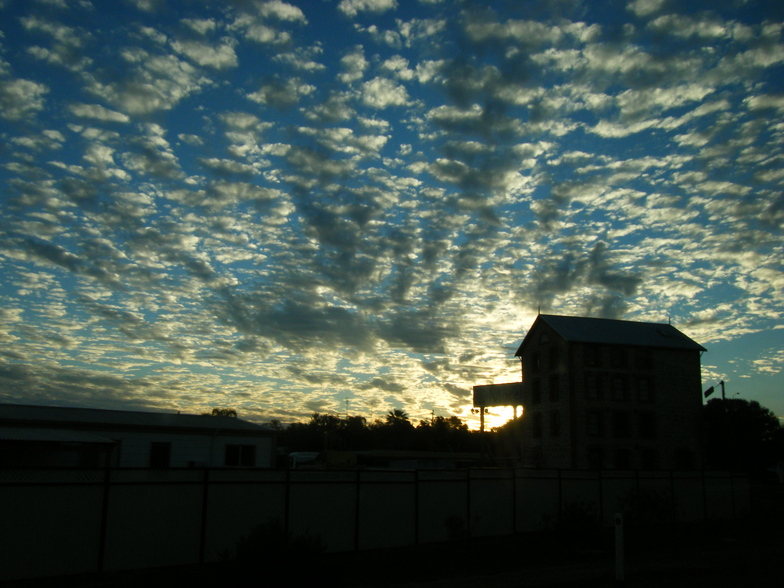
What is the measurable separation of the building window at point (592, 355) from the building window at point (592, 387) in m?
1.02

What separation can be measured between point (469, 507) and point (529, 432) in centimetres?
3985

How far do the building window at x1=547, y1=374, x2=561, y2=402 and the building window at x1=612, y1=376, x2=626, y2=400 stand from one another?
4661 millimetres

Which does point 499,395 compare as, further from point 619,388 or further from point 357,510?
point 357,510

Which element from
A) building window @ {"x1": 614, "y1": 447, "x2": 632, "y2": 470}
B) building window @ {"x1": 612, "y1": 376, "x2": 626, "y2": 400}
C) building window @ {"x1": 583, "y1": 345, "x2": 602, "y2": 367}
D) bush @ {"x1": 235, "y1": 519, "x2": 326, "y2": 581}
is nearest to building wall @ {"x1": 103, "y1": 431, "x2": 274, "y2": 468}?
bush @ {"x1": 235, "y1": 519, "x2": 326, "y2": 581}

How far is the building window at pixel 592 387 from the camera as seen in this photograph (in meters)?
53.8

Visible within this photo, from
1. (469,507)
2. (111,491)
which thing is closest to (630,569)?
(469,507)

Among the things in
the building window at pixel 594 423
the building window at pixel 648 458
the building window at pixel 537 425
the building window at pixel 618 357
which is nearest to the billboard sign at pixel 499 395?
the building window at pixel 537 425

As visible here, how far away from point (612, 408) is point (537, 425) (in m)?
6.74

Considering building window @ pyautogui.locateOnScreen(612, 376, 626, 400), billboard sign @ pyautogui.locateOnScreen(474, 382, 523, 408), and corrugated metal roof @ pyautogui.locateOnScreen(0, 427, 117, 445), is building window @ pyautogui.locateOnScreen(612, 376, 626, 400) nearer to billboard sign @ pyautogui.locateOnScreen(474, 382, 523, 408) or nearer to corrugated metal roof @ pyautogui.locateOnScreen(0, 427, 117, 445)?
billboard sign @ pyautogui.locateOnScreen(474, 382, 523, 408)

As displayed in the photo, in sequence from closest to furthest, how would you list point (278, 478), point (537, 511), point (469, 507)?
point (278, 478) < point (469, 507) < point (537, 511)

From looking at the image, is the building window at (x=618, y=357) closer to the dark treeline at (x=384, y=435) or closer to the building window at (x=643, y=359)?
the building window at (x=643, y=359)

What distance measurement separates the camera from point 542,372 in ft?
189

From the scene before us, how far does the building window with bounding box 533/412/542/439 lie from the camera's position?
5681 cm

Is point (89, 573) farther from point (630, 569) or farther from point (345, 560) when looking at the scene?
point (630, 569)
